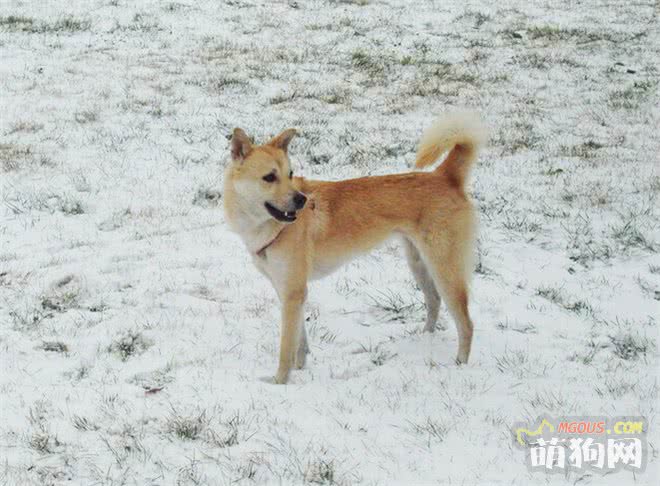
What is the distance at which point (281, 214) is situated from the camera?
180 inches

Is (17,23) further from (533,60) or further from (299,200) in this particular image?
(299,200)

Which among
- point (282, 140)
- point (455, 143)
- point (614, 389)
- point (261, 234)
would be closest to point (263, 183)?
point (261, 234)

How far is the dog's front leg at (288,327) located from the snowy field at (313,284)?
0.16 m

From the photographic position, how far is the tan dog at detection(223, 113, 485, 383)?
4.64 metres

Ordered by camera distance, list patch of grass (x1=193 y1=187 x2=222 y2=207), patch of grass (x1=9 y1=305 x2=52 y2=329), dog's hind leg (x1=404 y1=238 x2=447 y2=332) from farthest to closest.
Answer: patch of grass (x1=193 y1=187 x2=222 y2=207)
dog's hind leg (x1=404 y1=238 x2=447 y2=332)
patch of grass (x1=9 y1=305 x2=52 y2=329)

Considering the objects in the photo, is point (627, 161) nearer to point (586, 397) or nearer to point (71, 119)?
point (586, 397)

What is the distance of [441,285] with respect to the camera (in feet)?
16.4

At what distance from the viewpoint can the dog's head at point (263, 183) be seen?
4562mm

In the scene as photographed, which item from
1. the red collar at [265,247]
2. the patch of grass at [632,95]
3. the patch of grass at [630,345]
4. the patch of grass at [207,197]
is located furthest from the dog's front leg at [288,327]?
the patch of grass at [632,95]

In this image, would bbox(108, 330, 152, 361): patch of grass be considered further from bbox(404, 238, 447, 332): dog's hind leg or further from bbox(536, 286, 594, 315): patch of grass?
bbox(536, 286, 594, 315): patch of grass

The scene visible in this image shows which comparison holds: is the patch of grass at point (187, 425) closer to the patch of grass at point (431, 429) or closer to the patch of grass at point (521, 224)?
the patch of grass at point (431, 429)

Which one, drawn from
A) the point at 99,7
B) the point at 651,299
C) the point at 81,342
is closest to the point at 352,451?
the point at 81,342

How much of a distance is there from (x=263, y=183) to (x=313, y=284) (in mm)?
1838

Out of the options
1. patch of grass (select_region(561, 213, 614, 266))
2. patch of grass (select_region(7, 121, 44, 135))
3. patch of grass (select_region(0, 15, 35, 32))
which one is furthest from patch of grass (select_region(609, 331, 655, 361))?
patch of grass (select_region(0, 15, 35, 32))
